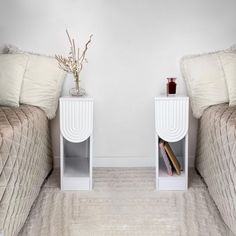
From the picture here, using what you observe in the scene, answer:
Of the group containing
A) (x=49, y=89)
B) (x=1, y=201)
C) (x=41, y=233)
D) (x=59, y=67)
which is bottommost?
(x=41, y=233)

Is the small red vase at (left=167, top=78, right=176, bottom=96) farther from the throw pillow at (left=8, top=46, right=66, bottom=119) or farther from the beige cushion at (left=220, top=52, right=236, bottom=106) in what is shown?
the throw pillow at (left=8, top=46, right=66, bottom=119)

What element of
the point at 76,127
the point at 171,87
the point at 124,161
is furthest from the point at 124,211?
the point at 171,87

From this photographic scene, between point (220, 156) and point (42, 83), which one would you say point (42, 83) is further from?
point (220, 156)

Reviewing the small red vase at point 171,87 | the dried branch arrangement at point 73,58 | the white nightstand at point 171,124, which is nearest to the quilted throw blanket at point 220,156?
the white nightstand at point 171,124

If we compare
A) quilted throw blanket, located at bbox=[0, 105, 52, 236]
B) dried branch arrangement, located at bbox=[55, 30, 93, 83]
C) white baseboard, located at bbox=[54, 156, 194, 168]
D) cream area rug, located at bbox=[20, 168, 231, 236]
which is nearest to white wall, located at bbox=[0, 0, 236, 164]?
dried branch arrangement, located at bbox=[55, 30, 93, 83]

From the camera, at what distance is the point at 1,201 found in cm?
159

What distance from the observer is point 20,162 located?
193 centimetres

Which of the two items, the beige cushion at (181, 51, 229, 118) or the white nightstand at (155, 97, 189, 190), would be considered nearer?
the white nightstand at (155, 97, 189, 190)

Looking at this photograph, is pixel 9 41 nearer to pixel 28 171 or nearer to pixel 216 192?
pixel 28 171

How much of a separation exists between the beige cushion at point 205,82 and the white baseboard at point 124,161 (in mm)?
615

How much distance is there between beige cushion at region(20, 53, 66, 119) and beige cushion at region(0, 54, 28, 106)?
0.06 m

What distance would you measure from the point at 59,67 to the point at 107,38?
0.49m

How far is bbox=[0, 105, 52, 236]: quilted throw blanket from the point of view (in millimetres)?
1658

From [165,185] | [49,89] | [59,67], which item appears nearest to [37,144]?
[49,89]
